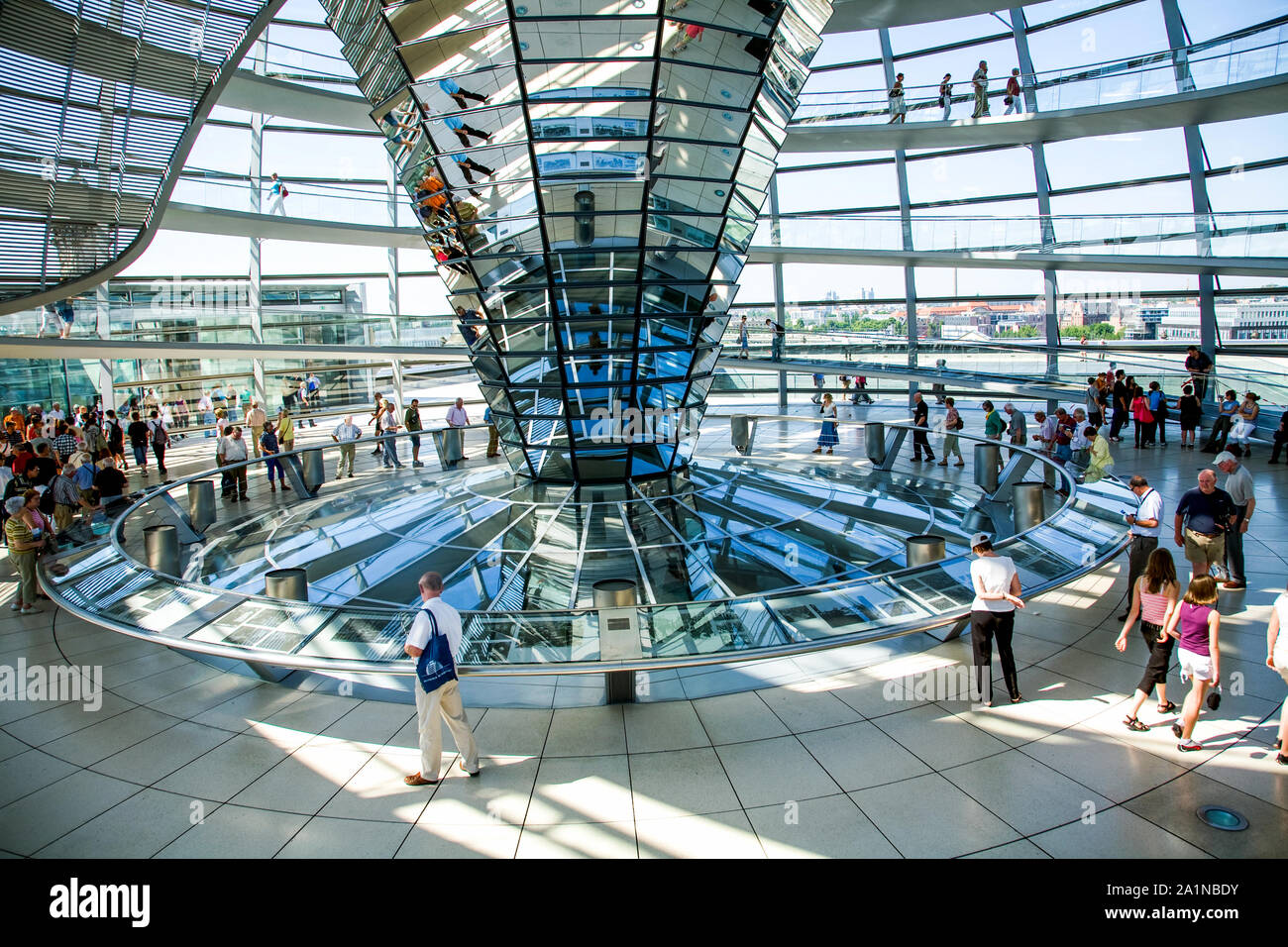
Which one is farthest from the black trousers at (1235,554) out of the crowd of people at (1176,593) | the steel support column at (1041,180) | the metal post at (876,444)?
the steel support column at (1041,180)

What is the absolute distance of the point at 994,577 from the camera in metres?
7.31

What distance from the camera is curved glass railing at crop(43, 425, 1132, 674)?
718cm

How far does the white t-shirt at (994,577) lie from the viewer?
24.0 feet

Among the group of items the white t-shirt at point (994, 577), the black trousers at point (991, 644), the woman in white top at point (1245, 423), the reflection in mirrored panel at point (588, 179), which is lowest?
the black trousers at point (991, 644)

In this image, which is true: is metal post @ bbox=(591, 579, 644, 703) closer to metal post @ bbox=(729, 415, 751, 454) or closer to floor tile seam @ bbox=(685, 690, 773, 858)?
floor tile seam @ bbox=(685, 690, 773, 858)

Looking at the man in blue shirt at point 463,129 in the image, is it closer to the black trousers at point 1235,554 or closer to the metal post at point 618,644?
the metal post at point 618,644

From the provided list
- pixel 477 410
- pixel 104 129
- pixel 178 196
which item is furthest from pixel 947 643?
pixel 477 410

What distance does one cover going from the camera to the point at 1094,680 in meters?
7.84

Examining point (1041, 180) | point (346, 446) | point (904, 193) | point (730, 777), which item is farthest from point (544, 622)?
point (904, 193)

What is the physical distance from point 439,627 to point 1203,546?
8626mm

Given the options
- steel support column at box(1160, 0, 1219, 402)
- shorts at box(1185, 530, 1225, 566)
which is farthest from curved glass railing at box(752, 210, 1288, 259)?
shorts at box(1185, 530, 1225, 566)

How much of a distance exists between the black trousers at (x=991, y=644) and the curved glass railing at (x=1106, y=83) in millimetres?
21005

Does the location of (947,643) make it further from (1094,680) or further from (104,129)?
(104,129)
